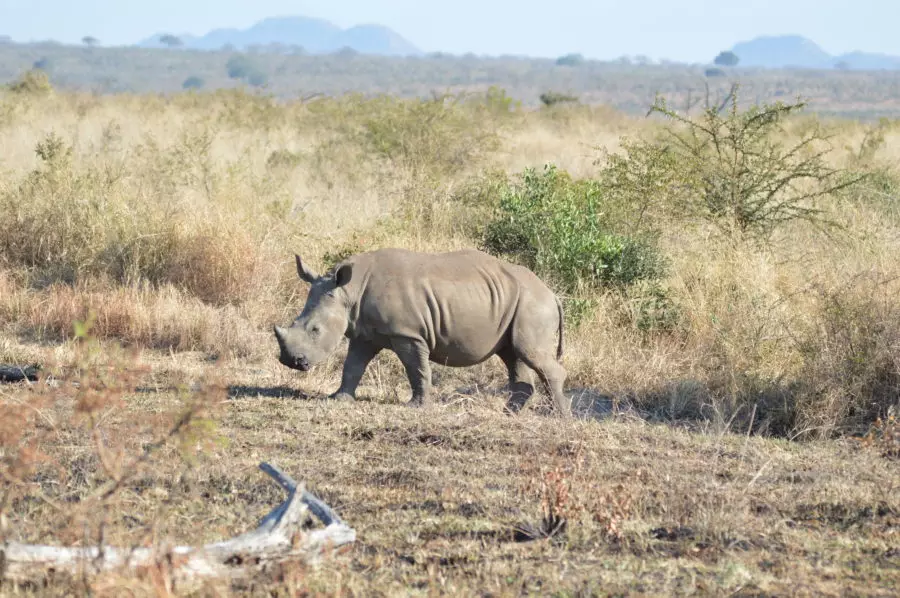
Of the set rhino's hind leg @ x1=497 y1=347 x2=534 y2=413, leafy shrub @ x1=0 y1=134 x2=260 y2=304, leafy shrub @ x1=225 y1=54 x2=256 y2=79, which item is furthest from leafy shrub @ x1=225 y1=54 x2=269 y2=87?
rhino's hind leg @ x1=497 y1=347 x2=534 y2=413

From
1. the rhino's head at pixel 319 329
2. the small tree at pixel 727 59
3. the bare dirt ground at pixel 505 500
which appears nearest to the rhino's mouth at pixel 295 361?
the rhino's head at pixel 319 329

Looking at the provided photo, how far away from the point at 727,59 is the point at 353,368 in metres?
187

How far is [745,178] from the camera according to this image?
46.3ft

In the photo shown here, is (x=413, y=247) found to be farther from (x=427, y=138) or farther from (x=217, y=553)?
(x=217, y=553)

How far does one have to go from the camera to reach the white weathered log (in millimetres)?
4637

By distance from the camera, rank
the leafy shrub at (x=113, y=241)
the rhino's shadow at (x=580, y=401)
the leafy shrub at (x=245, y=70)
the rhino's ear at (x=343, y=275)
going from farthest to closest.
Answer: the leafy shrub at (x=245, y=70) → the leafy shrub at (x=113, y=241) → the rhino's shadow at (x=580, y=401) → the rhino's ear at (x=343, y=275)

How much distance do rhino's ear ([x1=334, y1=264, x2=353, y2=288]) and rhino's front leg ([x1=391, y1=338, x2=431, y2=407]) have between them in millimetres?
598

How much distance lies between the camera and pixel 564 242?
11711 millimetres

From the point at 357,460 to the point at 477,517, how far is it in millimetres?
1298

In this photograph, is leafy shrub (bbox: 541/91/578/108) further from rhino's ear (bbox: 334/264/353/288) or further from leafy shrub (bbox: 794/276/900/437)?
rhino's ear (bbox: 334/264/353/288)

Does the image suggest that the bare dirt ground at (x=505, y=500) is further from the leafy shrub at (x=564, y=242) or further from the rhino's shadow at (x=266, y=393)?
the leafy shrub at (x=564, y=242)

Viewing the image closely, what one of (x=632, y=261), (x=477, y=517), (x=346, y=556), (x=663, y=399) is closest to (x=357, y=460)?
(x=477, y=517)

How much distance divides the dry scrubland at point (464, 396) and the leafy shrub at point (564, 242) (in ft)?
0.12

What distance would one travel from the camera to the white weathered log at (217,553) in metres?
4.64
